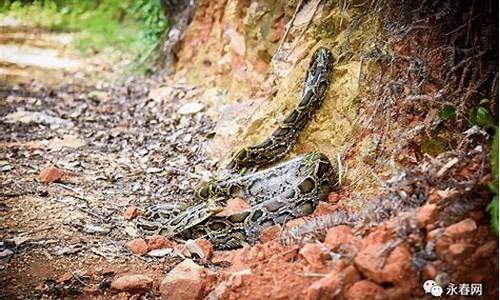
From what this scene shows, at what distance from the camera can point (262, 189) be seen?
548cm

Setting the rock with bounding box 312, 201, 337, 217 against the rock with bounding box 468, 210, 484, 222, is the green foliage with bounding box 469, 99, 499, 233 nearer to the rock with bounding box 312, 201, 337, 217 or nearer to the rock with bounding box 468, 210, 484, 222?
the rock with bounding box 468, 210, 484, 222

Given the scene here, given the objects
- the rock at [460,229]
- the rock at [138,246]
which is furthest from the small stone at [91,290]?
the rock at [460,229]

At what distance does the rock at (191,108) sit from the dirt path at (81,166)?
0.09 m

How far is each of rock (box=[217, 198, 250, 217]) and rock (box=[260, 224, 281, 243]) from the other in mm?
441

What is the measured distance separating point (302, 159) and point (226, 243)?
1041 mm

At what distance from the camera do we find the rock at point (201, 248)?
4.58 meters

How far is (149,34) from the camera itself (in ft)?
41.3

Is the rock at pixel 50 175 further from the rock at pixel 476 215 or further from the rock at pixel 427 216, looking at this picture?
the rock at pixel 476 215

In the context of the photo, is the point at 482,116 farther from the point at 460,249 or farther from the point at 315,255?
the point at 315,255

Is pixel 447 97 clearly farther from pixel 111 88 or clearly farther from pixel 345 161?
pixel 111 88

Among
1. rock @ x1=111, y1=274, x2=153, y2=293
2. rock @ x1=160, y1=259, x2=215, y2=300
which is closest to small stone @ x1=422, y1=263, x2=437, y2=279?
rock @ x1=160, y1=259, x2=215, y2=300

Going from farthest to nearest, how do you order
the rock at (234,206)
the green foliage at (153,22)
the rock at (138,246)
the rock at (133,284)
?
the green foliage at (153,22), the rock at (234,206), the rock at (138,246), the rock at (133,284)

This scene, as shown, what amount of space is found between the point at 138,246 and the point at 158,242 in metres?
0.17

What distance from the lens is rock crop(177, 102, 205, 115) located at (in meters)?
8.71
